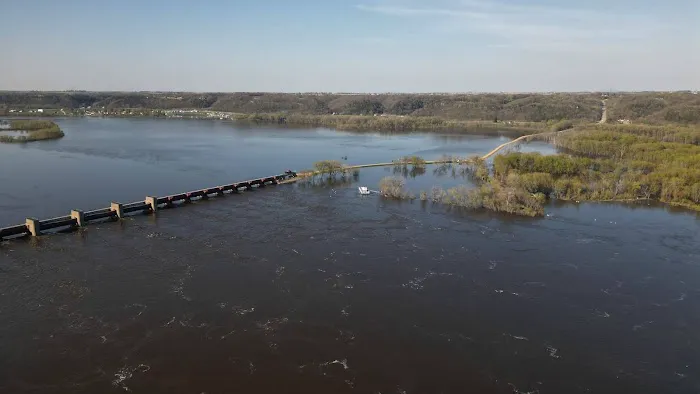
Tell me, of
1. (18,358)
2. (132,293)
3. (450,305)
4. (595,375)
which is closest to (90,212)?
(132,293)

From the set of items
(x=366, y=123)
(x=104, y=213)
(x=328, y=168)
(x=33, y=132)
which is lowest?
(x=104, y=213)

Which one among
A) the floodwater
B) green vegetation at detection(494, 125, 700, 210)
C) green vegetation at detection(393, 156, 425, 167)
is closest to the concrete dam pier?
the floodwater

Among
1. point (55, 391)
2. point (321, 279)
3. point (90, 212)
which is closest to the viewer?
point (55, 391)

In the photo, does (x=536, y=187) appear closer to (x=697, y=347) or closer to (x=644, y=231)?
(x=644, y=231)

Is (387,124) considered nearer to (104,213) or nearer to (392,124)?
(392,124)

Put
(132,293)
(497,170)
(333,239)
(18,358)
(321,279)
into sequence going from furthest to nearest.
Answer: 1. (497,170)
2. (333,239)
3. (321,279)
4. (132,293)
5. (18,358)

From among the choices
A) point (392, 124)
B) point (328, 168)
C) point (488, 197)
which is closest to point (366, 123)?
point (392, 124)

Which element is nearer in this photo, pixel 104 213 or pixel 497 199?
pixel 104 213

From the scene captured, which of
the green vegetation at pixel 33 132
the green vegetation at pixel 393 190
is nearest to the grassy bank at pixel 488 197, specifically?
the green vegetation at pixel 393 190

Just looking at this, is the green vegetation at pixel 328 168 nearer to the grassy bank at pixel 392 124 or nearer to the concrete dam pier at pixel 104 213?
the concrete dam pier at pixel 104 213
